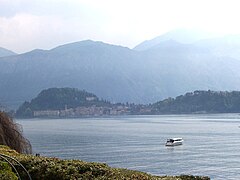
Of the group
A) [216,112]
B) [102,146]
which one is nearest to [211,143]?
[102,146]

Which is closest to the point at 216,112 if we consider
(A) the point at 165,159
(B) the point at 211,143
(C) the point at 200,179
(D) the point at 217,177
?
(B) the point at 211,143

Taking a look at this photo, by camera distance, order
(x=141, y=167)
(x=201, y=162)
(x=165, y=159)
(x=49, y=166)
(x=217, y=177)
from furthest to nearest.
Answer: (x=165, y=159) < (x=201, y=162) < (x=141, y=167) < (x=217, y=177) < (x=49, y=166)

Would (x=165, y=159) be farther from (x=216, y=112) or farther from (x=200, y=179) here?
(x=216, y=112)

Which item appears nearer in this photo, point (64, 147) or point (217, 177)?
point (217, 177)

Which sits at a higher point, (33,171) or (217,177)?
(33,171)

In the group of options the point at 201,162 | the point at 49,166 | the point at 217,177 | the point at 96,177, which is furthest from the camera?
the point at 201,162

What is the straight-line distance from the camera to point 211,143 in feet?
249

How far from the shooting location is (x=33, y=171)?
14.4 m

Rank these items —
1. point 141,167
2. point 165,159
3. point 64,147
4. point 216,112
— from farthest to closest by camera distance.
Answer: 1. point 216,112
2. point 64,147
3. point 165,159
4. point 141,167

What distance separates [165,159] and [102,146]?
54.1ft

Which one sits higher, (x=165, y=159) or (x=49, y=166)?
(x=49, y=166)

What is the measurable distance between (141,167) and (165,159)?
956cm

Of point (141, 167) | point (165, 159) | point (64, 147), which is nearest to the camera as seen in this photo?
point (141, 167)

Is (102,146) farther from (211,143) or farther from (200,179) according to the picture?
(200,179)
